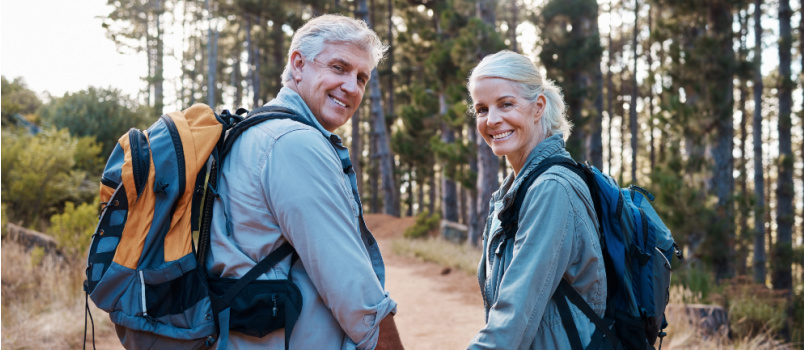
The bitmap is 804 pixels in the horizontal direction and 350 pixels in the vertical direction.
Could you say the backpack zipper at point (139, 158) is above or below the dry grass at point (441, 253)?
above

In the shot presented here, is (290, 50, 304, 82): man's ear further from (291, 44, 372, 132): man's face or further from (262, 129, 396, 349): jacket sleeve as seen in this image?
(262, 129, 396, 349): jacket sleeve

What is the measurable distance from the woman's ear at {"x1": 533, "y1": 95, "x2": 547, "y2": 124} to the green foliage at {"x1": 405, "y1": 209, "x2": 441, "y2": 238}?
16.0 metres

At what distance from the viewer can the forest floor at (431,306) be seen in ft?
23.4

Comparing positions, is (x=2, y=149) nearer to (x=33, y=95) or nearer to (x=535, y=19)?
(x=535, y=19)

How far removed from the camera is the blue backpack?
206 centimetres

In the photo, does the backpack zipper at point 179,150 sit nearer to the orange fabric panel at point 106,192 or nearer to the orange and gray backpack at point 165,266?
the orange and gray backpack at point 165,266

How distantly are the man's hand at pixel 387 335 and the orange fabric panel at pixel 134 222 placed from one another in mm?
808

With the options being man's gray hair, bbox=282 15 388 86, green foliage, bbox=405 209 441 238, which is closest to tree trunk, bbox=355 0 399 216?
green foliage, bbox=405 209 441 238

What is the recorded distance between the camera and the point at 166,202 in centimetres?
177

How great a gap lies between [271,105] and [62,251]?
25.3ft

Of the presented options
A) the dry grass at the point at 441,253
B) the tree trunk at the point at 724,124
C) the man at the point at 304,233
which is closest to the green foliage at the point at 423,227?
the dry grass at the point at 441,253

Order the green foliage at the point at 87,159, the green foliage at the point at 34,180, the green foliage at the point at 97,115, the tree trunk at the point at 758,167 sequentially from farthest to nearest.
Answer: the tree trunk at the point at 758,167 → the green foliage at the point at 97,115 → the green foliage at the point at 87,159 → the green foliage at the point at 34,180

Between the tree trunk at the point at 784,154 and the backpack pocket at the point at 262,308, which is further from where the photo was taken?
the tree trunk at the point at 784,154

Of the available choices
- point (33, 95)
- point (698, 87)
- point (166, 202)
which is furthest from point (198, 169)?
point (33, 95)
